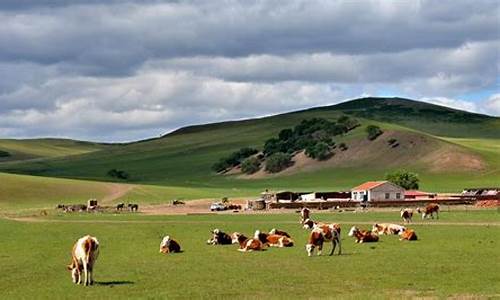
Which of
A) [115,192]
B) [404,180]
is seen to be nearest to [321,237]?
[115,192]

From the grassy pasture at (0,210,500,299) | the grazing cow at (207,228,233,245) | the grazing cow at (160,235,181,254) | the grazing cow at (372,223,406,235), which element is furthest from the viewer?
the grazing cow at (372,223,406,235)

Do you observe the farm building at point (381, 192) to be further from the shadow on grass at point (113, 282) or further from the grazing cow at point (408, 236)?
the shadow on grass at point (113, 282)

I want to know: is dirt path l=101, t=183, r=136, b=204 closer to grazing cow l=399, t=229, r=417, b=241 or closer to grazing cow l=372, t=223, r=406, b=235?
grazing cow l=372, t=223, r=406, b=235

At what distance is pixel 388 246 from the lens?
41.3 metres

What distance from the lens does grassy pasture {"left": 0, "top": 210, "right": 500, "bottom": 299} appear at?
26125 mm

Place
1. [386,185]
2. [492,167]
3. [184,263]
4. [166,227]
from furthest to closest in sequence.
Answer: [492,167]
[386,185]
[166,227]
[184,263]

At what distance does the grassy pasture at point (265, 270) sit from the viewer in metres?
26.1

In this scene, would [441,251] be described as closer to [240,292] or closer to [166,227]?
[240,292]

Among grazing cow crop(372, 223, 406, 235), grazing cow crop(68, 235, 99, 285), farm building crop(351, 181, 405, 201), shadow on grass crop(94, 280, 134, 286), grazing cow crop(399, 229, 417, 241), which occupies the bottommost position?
shadow on grass crop(94, 280, 134, 286)

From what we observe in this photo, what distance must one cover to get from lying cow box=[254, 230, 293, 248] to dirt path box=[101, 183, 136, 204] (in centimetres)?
7978

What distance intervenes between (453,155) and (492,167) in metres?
10.00

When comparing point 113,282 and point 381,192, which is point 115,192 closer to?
point 381,192

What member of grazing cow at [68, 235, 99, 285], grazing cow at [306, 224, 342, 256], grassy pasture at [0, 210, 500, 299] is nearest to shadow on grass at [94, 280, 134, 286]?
grassy pasture at [0, 210, 500, 299]

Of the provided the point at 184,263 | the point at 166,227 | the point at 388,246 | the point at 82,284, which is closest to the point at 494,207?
the point at 166,227
